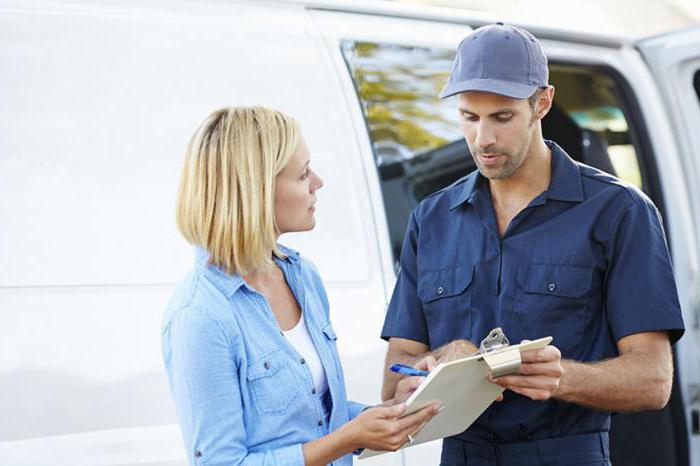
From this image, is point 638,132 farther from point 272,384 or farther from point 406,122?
point 272,384

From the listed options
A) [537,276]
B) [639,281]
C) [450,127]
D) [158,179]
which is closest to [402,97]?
[450,127]

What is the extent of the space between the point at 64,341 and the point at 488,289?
94cm

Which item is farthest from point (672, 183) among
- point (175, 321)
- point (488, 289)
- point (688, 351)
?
point (175, 321)

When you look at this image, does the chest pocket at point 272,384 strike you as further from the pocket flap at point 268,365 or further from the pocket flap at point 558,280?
the pocket flap at point 558,280

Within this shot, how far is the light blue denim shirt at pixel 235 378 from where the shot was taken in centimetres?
219

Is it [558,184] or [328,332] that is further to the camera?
[558,184]

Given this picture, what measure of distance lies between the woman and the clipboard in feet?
0.20

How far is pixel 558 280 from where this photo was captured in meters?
2.51

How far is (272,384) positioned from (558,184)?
0.79 metres

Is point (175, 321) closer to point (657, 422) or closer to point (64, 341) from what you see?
point (64, 341)

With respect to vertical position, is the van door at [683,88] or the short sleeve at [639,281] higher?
the van door at [683,88]

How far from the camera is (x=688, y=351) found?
3.96 metres

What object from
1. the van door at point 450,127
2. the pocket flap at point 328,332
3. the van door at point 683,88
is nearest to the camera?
the pocket flap at point 328,332

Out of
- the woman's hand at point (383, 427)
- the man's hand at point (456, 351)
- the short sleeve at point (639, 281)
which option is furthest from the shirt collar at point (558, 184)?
the woman's hand at point (383, 427)
